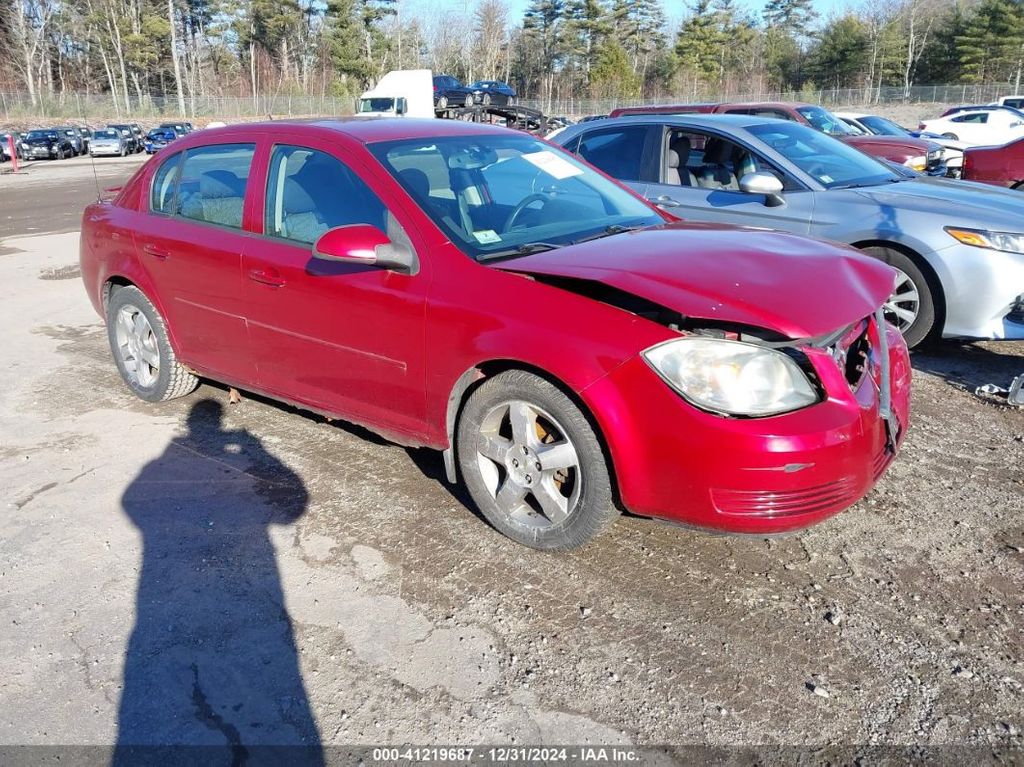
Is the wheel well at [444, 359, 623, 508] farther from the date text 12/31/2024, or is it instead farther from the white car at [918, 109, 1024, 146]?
the white car at [918, 109, 1024, 146]

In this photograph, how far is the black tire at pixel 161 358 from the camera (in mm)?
4926

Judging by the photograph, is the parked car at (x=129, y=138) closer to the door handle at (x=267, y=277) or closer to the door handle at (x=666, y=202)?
the door handle at (x=666, y=202)

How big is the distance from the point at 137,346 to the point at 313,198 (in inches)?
79.9

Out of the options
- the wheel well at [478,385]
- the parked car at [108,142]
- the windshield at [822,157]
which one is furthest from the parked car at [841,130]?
the parked car at [108,142]

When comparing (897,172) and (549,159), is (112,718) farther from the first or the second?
(897,172)

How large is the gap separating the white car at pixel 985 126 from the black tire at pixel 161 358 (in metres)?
26.8

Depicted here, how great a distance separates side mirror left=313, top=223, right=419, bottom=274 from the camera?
3.33m

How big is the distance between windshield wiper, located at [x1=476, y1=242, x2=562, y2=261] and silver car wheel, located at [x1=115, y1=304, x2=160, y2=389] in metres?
2.63

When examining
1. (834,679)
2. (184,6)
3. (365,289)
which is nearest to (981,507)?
(834,679)

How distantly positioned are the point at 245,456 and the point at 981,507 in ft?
11.9

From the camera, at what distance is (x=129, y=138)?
3966 centimetres

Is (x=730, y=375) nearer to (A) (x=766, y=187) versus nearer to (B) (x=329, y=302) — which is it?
(B) (x=329, y=302)

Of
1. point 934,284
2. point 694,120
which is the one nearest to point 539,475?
point 934,284

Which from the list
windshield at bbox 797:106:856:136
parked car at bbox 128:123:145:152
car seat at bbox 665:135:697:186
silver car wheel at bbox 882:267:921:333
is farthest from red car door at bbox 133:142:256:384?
parked car at bbox 128:123:145:152
